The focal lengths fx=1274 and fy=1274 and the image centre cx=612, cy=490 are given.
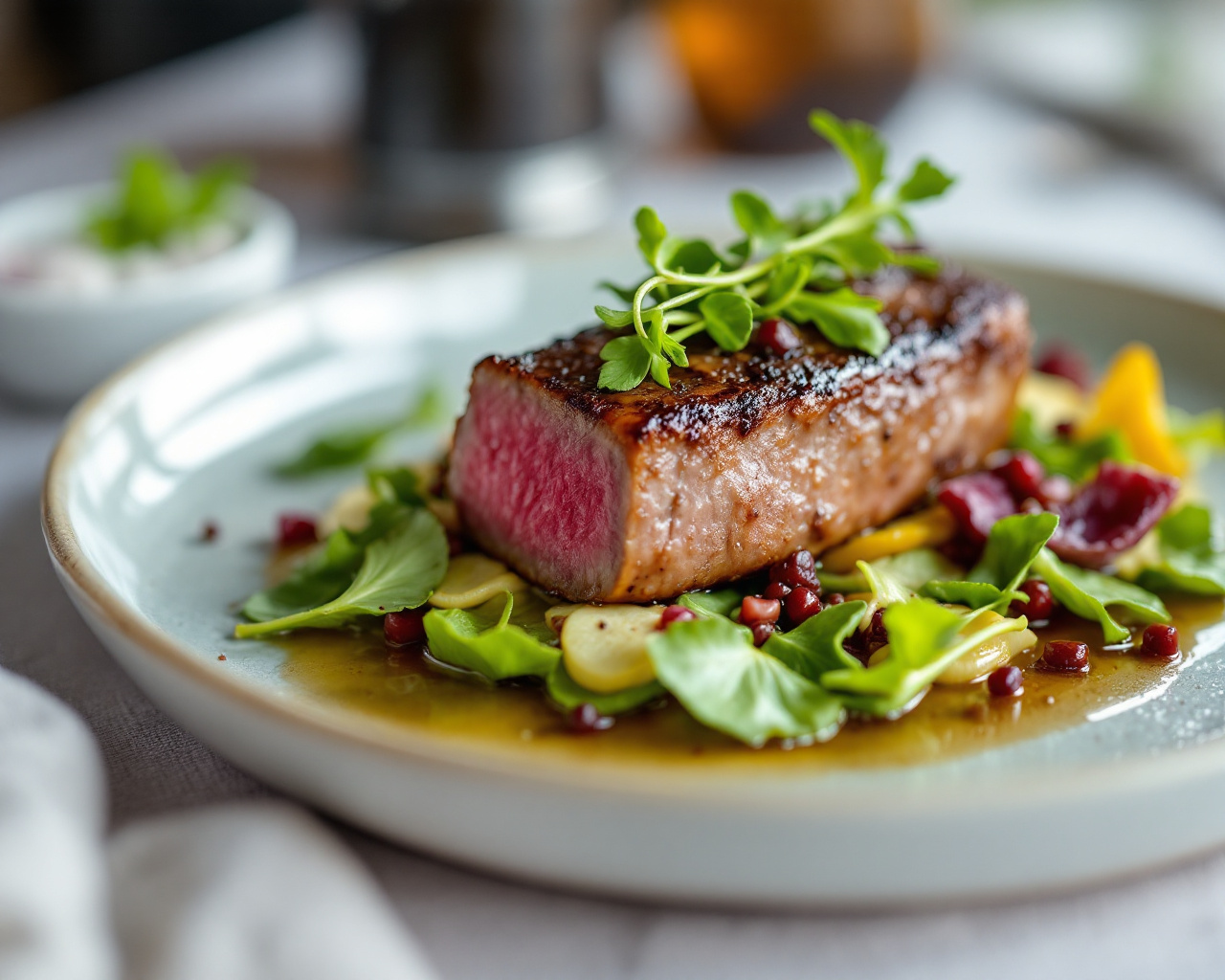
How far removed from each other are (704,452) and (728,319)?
1.34 ft

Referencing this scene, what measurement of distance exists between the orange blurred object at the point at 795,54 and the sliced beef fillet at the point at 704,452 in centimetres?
303

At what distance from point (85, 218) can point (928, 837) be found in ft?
14.5

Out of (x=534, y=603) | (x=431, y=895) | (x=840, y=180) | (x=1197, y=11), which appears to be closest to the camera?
(x=431, y=895)

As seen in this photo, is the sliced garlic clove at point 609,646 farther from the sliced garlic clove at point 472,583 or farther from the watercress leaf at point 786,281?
the watercress leaf at point 786,281

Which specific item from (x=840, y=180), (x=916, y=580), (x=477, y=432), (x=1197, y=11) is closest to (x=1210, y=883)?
(x=916, y=580)

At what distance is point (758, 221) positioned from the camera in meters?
3.56

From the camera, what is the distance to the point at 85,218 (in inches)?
206

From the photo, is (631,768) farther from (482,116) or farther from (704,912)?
(482,116)

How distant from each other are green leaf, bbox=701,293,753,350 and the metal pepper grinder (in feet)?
9.87

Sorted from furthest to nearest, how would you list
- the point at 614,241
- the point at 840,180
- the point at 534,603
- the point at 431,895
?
the point at 840,180 < the point at 614,241 < the point at 534,603 < the point at 431,895

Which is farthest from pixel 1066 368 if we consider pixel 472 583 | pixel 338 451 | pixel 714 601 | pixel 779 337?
pixel 338 451

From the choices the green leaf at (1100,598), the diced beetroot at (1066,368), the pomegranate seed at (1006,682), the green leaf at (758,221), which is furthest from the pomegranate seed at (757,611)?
the diced beetroot at (1066,368)

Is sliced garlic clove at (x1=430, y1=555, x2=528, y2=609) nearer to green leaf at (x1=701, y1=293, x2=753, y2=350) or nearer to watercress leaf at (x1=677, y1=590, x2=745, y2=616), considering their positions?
watercress leaf at (x1=677, y1=590, x2=745, y2=616)

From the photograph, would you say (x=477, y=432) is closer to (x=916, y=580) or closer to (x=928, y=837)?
(x=916, y=580)
